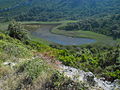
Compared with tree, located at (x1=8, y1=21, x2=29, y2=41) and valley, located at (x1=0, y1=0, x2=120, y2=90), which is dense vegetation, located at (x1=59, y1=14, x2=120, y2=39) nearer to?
valley, located at (x1=0, y1=0, x2=120, y2=90)

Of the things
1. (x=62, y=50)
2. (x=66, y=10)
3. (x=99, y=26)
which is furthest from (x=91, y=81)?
(x=66, y=10)

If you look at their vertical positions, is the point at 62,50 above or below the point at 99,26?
above

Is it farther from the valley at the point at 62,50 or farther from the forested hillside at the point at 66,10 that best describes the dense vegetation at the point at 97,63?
the forested hillside at the point at 66,10

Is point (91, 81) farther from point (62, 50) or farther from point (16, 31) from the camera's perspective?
point (16, 31)

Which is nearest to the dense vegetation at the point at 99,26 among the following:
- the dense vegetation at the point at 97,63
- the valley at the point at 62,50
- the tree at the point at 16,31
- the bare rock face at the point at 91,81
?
the valley at the point at 62,50

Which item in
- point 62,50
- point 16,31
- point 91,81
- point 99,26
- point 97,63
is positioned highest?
point 91,81

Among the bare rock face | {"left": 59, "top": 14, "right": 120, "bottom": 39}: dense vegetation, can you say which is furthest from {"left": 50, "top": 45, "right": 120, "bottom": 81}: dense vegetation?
{"left": 59, "top": 14, "right": 120, "bottom": 39}: dense vegetation

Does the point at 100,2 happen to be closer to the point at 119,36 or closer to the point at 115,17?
the point at 115,17

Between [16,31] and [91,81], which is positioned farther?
[16,31]

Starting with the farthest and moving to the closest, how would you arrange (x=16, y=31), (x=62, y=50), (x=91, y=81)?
(x=16, y=31)
(x=62, y=50)
(x=91, y=81)

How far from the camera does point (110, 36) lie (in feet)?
265

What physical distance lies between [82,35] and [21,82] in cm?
7870

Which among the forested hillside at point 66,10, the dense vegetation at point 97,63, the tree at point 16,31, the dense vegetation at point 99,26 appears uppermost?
the forested hillside at point 66,10

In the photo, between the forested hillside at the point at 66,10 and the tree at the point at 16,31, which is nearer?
the tree at the point at 16,31
